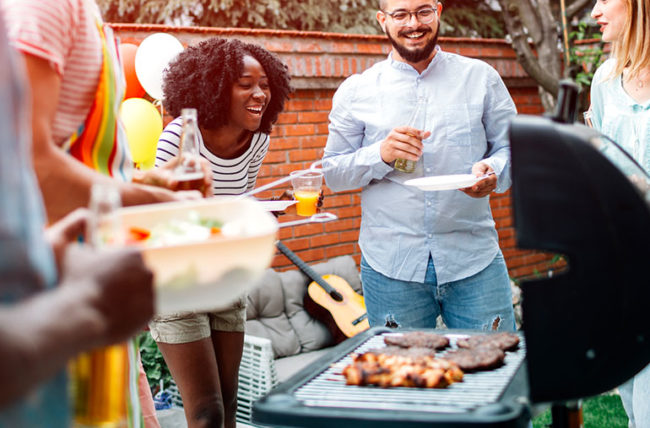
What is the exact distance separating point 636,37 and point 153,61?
2.22m

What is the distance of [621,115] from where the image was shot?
9.35 feet

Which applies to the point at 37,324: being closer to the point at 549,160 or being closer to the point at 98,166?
the point at 98,166

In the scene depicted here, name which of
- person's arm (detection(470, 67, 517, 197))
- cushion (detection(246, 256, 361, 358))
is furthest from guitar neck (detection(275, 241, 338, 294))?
person's arm (detection(470, 67, 517, 197))

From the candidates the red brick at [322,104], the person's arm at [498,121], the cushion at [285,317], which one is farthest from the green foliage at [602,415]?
the red brick at [322,104]

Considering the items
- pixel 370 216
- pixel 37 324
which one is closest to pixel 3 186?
pixel 37 324

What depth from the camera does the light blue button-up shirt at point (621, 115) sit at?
2762 millimetres

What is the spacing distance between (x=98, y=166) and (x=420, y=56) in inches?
72.9

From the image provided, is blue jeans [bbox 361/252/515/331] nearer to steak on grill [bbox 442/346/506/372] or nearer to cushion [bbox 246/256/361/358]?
steak on grill [bbox 442/346/506/372]

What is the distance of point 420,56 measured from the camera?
3.18 metres

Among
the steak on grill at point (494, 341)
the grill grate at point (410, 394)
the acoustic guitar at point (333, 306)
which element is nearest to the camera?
the grill grate at point (410, 394)

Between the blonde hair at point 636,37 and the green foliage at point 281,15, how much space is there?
5.44 metres

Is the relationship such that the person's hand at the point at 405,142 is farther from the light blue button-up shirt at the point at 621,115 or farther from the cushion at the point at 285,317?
the cushion at the point at 285,317

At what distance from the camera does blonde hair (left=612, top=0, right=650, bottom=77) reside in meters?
2.80

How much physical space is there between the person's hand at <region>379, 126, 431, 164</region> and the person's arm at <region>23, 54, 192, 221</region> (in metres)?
1.59
